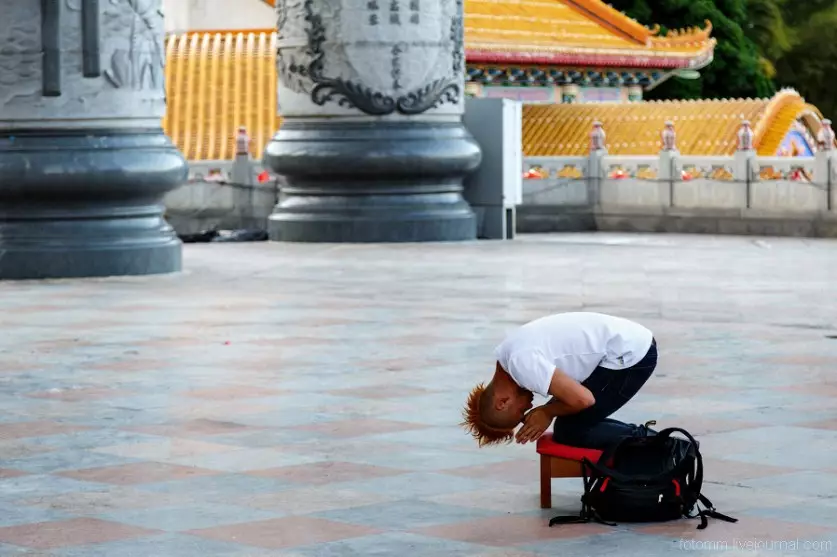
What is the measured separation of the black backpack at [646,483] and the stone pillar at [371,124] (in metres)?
15.8

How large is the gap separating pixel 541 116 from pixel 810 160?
10460 mm

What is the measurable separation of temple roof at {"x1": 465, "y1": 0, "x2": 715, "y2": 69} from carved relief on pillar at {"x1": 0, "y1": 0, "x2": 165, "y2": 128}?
17003mm

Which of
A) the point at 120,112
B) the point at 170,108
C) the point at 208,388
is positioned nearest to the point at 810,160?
the point at 120,112

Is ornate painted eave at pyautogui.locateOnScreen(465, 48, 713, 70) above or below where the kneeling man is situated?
above

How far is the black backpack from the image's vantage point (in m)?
6.68

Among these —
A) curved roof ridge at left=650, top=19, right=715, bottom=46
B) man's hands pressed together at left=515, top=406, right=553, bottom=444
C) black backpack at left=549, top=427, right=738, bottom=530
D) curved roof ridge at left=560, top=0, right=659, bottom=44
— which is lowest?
black backpack at left=549, top=427, right=738, bottom=530

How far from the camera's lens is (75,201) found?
17516mm

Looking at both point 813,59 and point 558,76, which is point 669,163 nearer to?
point 558,76

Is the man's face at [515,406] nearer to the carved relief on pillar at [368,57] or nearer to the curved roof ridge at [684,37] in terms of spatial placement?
the carved relief on pillar at [368,57]

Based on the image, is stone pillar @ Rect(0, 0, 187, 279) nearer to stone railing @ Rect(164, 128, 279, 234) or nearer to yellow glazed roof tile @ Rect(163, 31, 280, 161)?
stone railing @ Rect(164, 128, 279, 234)

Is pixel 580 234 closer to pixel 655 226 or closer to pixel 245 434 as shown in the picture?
pixel 655 226

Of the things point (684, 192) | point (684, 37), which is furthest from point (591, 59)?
point (684, 192)

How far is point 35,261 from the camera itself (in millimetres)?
17500

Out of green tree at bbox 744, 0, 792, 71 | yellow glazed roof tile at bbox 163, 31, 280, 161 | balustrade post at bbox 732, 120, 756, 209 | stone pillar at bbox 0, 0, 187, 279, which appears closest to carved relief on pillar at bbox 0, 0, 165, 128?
stone pillar at bbox 0, 0, 187, 279
